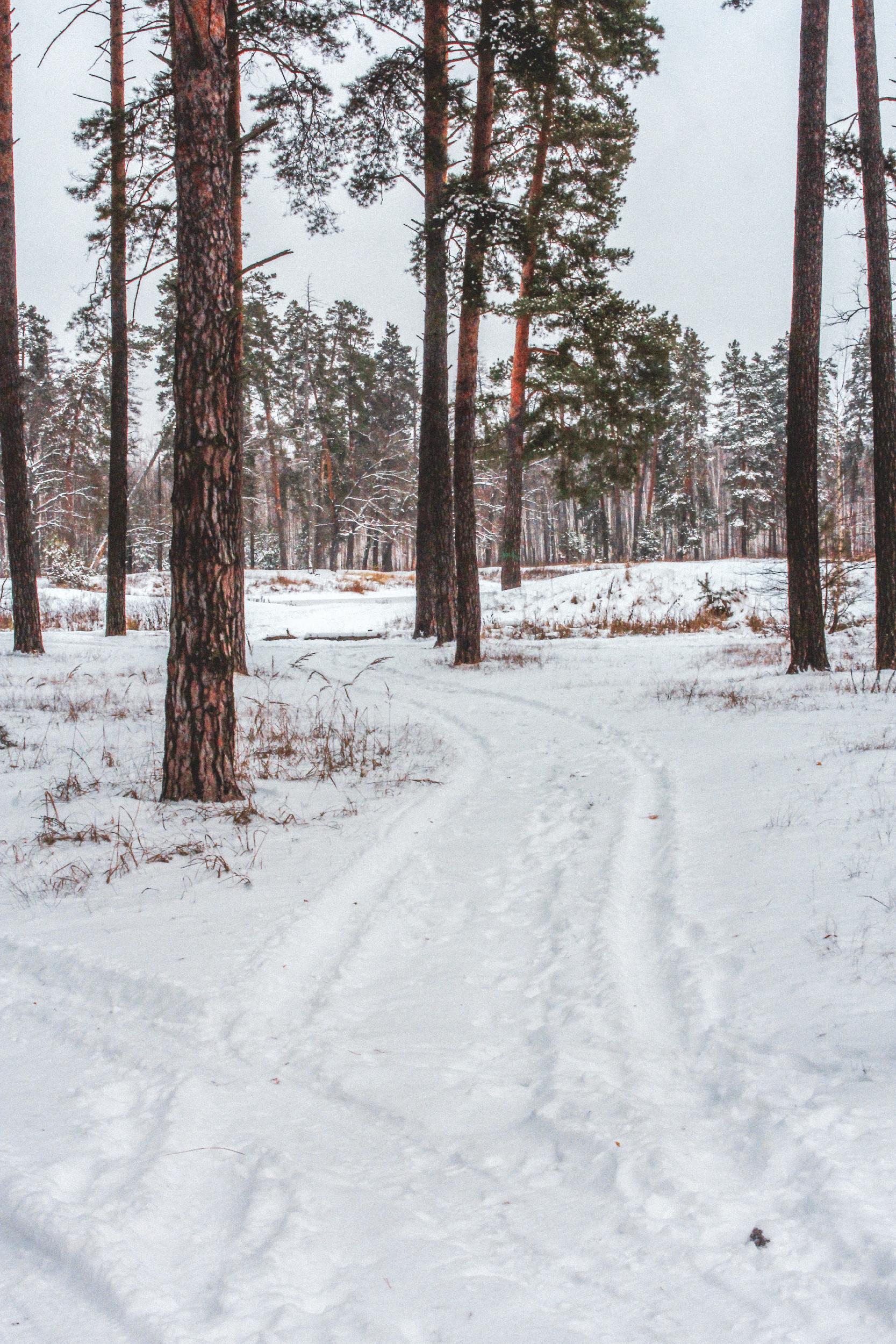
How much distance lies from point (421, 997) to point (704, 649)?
1190cm

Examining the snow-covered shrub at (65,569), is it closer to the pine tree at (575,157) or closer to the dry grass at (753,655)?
the pine tree at (575,157)

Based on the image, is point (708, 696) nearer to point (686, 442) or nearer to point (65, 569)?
point (65, 569)

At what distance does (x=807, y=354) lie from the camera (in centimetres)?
903

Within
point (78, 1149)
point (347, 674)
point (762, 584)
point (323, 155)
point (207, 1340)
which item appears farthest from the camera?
point (762, 584)

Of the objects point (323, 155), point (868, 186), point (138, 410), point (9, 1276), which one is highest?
point (138, 410)

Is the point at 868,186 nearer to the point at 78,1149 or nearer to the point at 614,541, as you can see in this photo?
the point at 78,1149

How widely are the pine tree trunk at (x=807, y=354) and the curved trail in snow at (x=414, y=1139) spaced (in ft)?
22.2

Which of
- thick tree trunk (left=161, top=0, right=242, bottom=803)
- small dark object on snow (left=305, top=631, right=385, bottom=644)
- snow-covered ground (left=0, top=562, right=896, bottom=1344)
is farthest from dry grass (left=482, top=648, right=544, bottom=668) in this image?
thick tree trunk (left=161, top=0, right=242, bottom=803)

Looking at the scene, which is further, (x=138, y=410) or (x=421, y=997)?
(x=138, y=410)

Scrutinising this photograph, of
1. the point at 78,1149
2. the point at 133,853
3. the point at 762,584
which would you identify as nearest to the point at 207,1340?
the point at 78,1149

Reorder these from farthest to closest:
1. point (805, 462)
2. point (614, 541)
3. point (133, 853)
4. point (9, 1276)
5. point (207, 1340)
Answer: point (614, 541) < point (805, 462) < point (133, 853) < point (9, 1276) < point (207, 1340)

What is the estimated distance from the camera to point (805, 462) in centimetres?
909

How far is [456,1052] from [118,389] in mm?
15542

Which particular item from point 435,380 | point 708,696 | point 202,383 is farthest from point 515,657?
point 202,383
